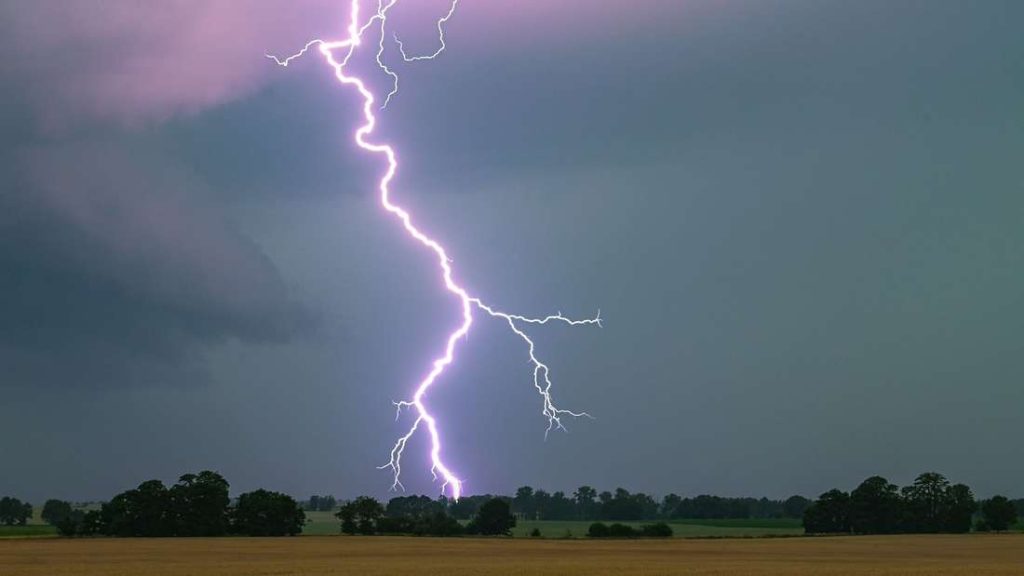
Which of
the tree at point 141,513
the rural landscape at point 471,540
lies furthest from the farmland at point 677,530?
the tree at point 141,513

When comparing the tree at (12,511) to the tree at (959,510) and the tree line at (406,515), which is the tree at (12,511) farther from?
the tree at (959,510)

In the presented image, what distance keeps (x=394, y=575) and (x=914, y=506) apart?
232 ft

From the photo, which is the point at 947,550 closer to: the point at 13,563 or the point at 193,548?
the point at 193,548

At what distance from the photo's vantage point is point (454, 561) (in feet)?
147

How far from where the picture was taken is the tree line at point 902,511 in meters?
91.1

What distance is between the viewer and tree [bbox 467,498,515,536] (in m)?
87.9

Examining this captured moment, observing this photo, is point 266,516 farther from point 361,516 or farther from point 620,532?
point 620,532

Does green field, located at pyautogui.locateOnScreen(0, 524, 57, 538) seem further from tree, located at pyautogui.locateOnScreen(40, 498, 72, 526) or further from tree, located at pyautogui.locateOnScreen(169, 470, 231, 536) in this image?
tree, located at pyautogui.locateOnScreen(40, 498, 72, 526)

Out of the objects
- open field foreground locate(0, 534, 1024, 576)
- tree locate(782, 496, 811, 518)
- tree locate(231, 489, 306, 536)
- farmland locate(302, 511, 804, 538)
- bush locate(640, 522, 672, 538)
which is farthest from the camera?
tree locate(782, 496, 811, 518)

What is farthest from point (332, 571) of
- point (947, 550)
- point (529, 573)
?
point (947, 550)

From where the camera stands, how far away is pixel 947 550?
58031 mm

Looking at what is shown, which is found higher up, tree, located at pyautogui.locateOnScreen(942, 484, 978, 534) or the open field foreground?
tree, located at pyautogui.locateOnScreen(942, 484, 978, 534)

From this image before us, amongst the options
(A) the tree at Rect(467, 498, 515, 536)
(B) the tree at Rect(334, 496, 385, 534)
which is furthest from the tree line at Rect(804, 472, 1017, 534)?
(B) the tree at Rect(334, 496, 385, 534)

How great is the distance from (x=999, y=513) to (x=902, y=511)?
8.05 metres
